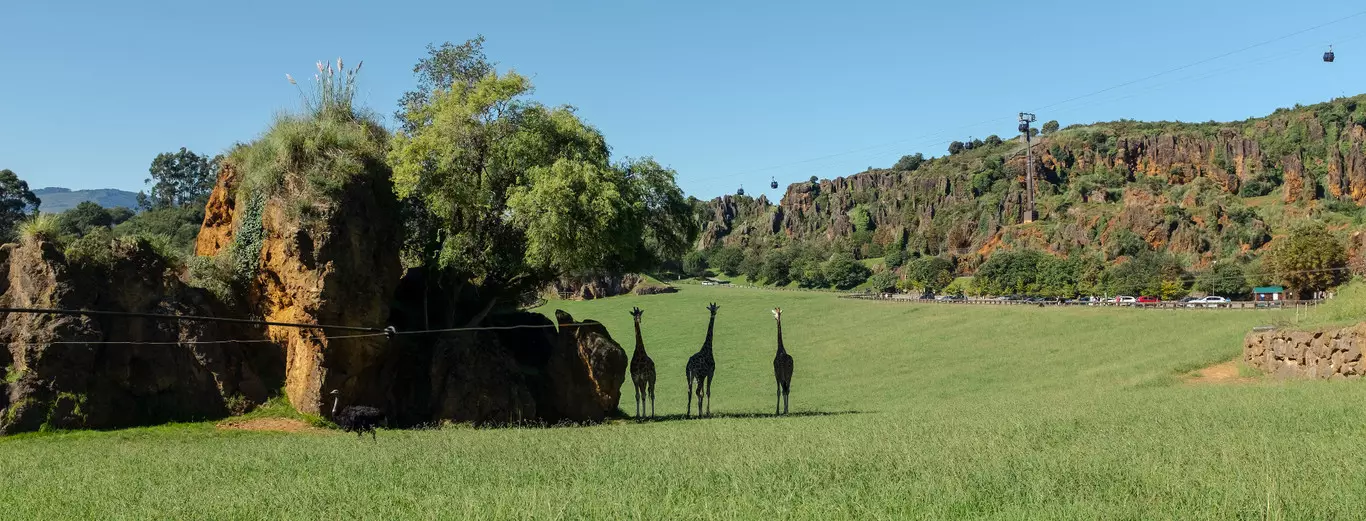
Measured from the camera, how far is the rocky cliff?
26922 millimetres

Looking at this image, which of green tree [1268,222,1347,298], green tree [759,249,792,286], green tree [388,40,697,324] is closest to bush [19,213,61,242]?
green tree [388,40,697,324]

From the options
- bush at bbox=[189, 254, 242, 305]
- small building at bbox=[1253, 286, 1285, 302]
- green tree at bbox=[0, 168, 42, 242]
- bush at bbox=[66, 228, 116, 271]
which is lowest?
small building at bbox=[1253, 286, 1285, 302]

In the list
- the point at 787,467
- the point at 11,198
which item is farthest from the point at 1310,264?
the point at 11,198

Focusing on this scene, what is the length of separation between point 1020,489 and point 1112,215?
619 ft

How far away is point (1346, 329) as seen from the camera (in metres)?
33.2

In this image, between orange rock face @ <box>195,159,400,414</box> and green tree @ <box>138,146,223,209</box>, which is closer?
orange rock face @ <box>195,159,400,414</box>

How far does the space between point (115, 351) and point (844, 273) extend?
520 ft

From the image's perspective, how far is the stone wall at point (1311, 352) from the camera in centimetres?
3269

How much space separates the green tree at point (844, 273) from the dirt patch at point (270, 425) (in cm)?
15457

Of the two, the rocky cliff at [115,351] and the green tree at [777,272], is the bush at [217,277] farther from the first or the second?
the green tree at [777,272]

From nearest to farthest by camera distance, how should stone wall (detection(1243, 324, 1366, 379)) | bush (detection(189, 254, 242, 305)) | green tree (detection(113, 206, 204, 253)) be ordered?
bush (detection(189, 254, 242, 305)) < stone wall (detection(1243, 324, 1366, 379)) < green tree (detection(113, 206, 204, 253))

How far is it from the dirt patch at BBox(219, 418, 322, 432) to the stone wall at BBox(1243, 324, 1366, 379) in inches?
1306

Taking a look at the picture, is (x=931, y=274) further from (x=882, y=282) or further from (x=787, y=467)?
(x=787, y=467)

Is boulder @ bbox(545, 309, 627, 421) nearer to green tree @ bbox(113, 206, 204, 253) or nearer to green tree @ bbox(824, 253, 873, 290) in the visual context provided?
green tree @ bbox(113, 206, 204, 253)
